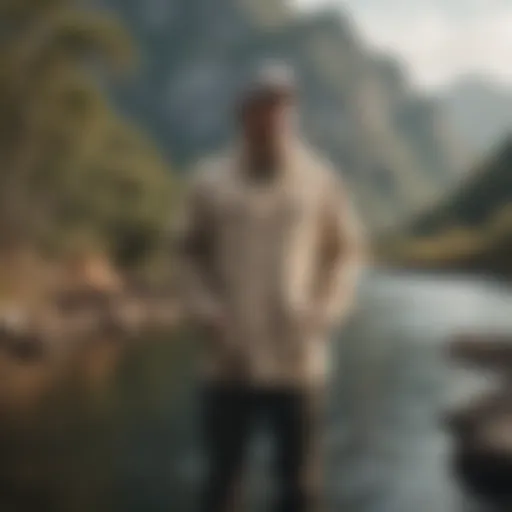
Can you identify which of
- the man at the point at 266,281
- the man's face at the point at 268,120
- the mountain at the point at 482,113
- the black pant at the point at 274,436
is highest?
the mountain at the point at 482,113

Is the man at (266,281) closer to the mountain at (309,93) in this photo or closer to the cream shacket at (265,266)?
the cream shacket at (265,266)

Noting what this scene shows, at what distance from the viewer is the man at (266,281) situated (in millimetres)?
1312

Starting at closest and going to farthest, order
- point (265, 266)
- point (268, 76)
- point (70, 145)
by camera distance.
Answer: point (265, 266), point (268, 76), point (70, 145)

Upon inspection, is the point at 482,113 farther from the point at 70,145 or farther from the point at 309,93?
the point at 70,145

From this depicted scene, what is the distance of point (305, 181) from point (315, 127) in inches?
15.1

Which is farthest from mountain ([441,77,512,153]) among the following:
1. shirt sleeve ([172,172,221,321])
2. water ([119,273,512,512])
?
shirt sleeve ([172,172,221,321])

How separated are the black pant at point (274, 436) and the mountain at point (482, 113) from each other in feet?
2.20

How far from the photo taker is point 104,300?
82.2 inches

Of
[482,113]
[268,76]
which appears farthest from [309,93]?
[482,113]

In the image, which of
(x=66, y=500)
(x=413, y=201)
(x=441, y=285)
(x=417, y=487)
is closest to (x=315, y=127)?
(x=413, y=201)

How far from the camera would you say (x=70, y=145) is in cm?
207

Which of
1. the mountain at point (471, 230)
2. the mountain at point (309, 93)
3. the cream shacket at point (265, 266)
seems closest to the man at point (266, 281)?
the cream shacket at point (265, 266)

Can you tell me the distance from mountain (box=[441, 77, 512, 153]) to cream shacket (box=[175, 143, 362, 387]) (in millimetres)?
532

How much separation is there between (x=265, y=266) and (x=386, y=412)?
62cm
